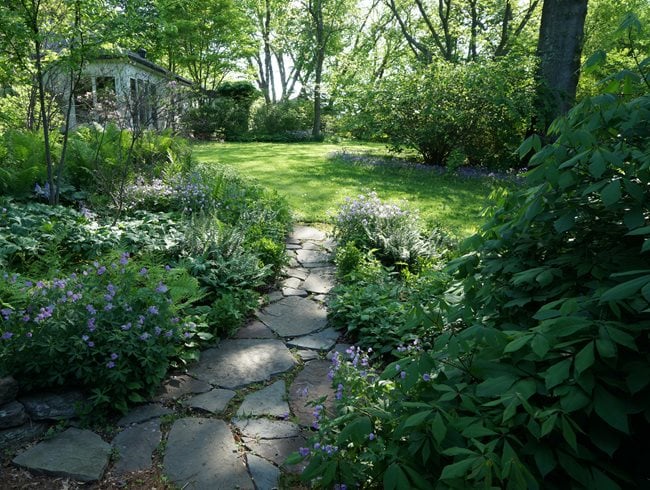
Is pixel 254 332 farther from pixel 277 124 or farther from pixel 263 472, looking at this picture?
pixel 277 124

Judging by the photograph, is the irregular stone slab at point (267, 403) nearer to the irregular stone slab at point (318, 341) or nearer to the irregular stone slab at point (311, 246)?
the irregular stone slab at point (318, 341)

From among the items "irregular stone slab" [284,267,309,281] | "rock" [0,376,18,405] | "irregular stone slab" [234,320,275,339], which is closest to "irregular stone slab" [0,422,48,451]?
"rock" [0,376,18,405]

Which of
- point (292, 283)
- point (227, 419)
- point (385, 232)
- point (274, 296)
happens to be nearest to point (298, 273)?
point (292, 283)

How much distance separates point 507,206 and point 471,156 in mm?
11138

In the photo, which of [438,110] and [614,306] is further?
[438,110]

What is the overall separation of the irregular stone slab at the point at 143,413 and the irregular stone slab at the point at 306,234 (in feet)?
12.1

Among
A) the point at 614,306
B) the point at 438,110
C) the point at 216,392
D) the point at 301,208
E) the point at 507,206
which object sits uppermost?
the point at 438,110

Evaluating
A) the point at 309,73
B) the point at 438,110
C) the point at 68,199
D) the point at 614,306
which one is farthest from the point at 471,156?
the point at 309,73

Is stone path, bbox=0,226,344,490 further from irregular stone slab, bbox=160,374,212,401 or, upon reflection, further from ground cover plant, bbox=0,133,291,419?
ground cover plant, bbox=0,133,291,419

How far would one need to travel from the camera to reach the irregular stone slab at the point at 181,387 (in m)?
3.13

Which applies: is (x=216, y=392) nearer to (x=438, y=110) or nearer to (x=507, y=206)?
(x=507, y=206)

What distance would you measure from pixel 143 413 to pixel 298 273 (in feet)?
8.68

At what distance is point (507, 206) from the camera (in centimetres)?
215

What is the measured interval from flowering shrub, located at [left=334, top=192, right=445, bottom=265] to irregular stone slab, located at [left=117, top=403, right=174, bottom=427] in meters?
2.89
